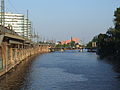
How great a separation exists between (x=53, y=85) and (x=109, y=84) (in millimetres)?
6964

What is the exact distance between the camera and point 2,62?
50.3m

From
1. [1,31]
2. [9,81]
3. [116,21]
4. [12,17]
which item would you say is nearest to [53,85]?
[9,81]

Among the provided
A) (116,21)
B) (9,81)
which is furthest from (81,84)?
(116,21)

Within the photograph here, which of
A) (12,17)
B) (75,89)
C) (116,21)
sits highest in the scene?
(12,17)

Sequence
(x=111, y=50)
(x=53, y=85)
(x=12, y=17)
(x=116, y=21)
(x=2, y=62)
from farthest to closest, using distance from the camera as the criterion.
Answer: (x=12, y=17) < (x=111, y=50) < (x=116, y=21) < (x=2, y=62) < (x=53, y=85)

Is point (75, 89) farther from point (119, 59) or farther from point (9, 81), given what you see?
point (119, 59)

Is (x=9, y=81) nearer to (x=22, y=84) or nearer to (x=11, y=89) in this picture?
(x=22, y=84)

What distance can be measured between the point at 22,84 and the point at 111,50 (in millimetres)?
71871

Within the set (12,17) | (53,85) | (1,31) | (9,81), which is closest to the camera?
(53,85)

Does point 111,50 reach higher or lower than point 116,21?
lower

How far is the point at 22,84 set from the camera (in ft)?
125

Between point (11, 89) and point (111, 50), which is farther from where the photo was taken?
point (111, 50)

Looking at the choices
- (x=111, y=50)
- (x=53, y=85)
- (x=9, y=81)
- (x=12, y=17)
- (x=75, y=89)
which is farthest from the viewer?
(x=12, y=17)

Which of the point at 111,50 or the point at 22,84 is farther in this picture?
the point at 111,50
